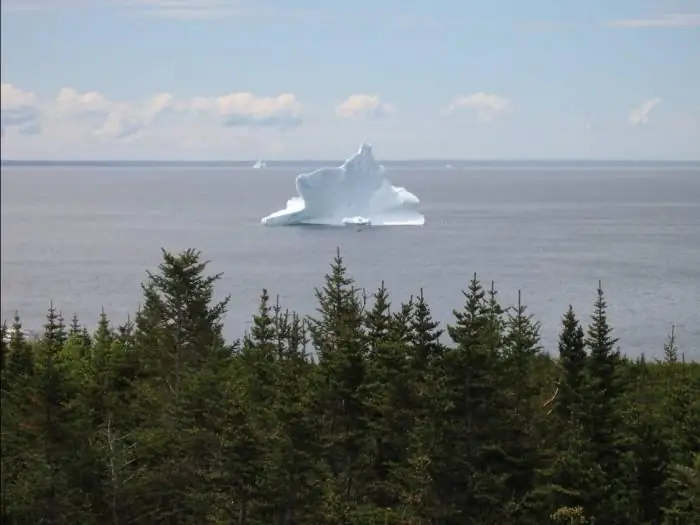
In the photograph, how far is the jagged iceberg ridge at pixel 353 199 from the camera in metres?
41.4

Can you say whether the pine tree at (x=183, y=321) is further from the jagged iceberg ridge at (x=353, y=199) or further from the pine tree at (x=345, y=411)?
the jagged iceberg ridge at (x=353, y=199)

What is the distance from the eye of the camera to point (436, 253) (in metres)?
36.8

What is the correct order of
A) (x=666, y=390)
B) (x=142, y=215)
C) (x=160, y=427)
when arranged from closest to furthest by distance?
(x=160, y=427), (x=666, y=390), (x=142, y=215)

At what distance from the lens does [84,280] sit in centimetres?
3250

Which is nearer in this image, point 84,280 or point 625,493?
point 625,493

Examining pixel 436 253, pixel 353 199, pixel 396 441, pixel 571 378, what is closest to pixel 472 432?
pixel 396 441

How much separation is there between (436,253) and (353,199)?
298 inches

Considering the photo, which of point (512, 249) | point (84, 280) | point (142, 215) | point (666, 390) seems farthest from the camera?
point (142, 215)

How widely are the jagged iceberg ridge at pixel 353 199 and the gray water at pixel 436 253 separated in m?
0.75

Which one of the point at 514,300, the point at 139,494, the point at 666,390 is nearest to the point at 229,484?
the point at 139,494

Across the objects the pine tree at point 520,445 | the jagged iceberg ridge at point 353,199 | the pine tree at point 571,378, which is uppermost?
the jagged iceberg ridge at point 353,199

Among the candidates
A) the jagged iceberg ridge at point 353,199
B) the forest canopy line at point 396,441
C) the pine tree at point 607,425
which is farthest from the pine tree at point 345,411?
the jagged iceberg ridge at point 353,199

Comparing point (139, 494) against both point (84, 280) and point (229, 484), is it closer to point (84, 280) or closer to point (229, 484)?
point (229, 484)

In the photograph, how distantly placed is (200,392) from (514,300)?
1949 centimetres
